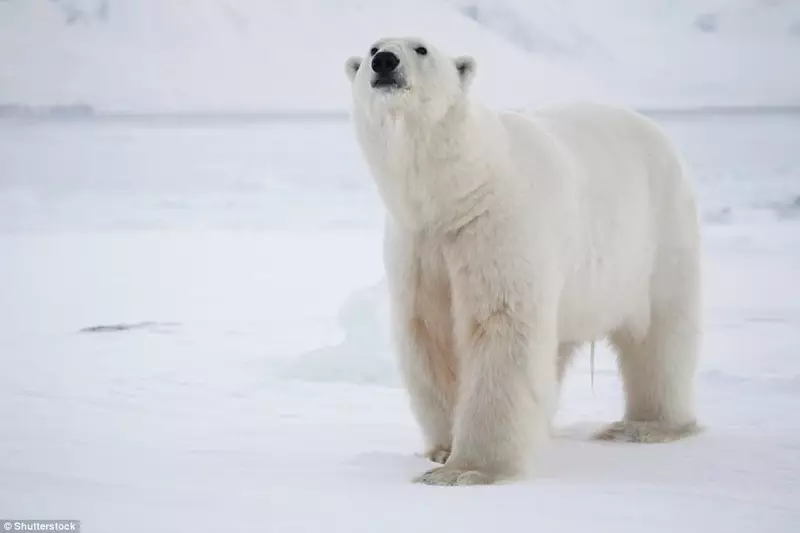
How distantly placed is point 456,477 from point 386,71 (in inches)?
42.6

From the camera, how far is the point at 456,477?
2906 mm

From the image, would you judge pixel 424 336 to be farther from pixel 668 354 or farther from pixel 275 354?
pixel 275 354

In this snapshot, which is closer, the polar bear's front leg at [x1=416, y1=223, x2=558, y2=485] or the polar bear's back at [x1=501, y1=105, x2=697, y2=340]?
the polar bear's front leg at [x1=416, y1=223, x2=558, y2=485]

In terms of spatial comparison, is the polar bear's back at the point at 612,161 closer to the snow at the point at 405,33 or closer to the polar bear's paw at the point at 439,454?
the polar bear's paw at the point at 439,454

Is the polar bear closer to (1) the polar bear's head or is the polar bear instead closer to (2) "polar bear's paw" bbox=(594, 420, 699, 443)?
(1) the polar bear's head

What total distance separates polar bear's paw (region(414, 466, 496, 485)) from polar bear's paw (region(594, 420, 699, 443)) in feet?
2.90

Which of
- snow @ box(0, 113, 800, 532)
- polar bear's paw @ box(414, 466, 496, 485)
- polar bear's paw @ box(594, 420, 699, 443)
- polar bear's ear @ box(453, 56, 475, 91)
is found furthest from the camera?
polar bear's paw @ box(594, 420, 699, 443)

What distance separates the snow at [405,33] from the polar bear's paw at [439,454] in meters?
2.44

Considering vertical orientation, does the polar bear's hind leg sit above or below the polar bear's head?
below

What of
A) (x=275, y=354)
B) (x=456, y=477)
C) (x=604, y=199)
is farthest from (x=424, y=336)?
(x=275, y=354)

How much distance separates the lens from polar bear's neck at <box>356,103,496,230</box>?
2943 millimetres

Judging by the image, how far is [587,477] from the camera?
308cm

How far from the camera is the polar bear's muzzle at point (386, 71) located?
286 centimetres

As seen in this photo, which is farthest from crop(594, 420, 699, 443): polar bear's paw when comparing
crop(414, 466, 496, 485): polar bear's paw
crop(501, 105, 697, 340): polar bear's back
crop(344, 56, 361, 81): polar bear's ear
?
crop(344, 56, 361, 81): polar bear's ear
